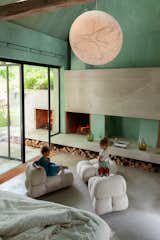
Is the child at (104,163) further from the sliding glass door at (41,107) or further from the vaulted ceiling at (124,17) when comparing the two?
the vaulted ceiling at (124,17)

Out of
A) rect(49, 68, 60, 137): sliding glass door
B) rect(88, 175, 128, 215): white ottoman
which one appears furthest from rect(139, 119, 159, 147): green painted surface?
rect(49, 68, 60, 137): sliding glass door

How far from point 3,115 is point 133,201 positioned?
10.3 ft

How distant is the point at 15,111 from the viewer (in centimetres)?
480

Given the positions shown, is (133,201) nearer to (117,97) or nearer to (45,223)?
(45,223)

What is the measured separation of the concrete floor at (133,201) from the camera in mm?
2658

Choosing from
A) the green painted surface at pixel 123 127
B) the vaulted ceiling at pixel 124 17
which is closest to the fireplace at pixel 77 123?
the green painted surface at pixel 123 127

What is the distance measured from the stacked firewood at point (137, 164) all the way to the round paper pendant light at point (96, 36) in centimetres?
275

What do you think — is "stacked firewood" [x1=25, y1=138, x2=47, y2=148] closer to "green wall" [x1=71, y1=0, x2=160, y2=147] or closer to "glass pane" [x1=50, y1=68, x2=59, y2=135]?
"glass pane" [x1=50, y1=68, x2=59, y2=135]

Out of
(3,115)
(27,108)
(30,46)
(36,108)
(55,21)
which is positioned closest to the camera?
(30,46)

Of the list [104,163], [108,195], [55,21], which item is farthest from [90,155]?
[55,21]

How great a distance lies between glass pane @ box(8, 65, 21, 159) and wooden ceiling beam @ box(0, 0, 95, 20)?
1.55m

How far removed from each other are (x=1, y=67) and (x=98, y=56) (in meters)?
2.51

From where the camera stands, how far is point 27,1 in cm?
289

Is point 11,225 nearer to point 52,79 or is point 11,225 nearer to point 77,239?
point 77,239
